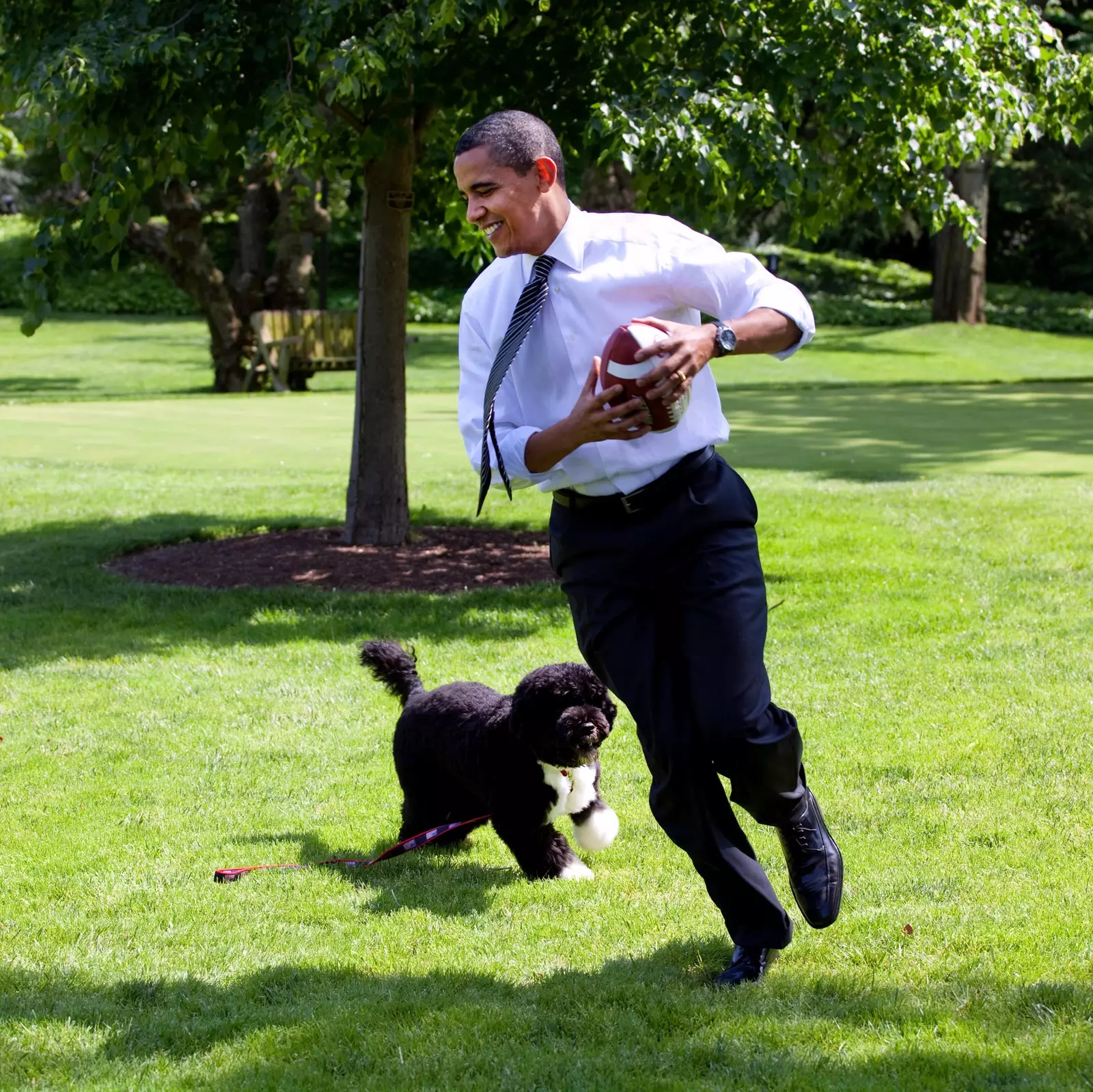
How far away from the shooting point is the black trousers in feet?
12.1

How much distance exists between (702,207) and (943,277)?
101ft

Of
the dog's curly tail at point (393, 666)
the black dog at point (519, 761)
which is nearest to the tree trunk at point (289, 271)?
the dog's curly tail at point (393, 666)

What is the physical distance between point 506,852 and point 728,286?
2.40 metres

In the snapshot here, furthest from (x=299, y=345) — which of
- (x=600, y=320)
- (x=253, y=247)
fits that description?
(x=600, y=320)

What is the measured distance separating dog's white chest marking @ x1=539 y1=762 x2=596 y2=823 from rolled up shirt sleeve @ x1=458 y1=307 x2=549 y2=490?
4.28 feet

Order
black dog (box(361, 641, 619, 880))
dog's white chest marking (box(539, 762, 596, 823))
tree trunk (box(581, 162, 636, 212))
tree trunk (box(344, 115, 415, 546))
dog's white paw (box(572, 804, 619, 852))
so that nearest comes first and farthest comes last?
black dog (box(361, 641, 619, 880)) < dog's white chest marking (box(539, 762, 596, 823)) < dog's white paw (box(572, 804, 619, 852)) < tree trunk (box(344, 115, 415, 546)) < tree trunk (box(581, 162, 636, 212))

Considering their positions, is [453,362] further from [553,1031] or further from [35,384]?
[553,1031]

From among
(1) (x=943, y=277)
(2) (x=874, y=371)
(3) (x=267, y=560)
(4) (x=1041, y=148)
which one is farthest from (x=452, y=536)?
(4) (x=1041, y=148)

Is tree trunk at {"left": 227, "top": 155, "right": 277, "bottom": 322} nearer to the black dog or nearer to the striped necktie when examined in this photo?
the black dog

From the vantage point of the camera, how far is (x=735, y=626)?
3.69 meters

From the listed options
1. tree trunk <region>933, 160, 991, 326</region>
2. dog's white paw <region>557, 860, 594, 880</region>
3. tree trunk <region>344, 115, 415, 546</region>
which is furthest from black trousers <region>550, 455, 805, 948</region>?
tree trunk <region>933, 160, 991, 326</region>

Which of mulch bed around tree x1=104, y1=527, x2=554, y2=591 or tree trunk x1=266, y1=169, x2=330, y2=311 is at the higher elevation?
tree trunk x1=266, y1=169, x2=330, y2=311

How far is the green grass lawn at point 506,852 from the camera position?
3500 mm

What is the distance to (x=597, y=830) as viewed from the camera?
490 centimetres
